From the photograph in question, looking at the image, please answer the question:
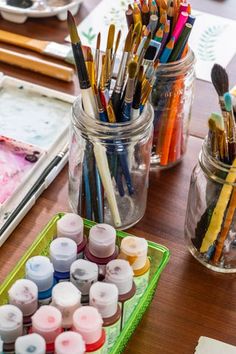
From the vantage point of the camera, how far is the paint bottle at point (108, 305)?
2.10 ft

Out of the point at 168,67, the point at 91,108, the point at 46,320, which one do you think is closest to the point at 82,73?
the point at 91,108

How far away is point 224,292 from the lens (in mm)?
778

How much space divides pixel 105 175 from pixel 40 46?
1.31ft

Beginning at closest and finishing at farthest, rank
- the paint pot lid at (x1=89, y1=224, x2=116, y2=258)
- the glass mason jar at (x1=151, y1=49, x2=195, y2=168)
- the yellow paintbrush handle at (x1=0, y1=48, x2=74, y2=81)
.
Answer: the paint pot lid at (x1=89, y1=224, x2=116, y2=258) → the glass mason jar at (x1=151, y1=49, x2=195, y2=168) → the yellow paintbrush handle at (x1=0, y1=48, x2=74, y2=81)

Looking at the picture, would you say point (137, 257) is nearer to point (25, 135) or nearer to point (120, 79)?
point (120, 79)

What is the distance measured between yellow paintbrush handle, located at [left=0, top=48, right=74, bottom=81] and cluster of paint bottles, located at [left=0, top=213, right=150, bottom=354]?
0.36m

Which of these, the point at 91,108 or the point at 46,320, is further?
the point at 91,108

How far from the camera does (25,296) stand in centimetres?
64

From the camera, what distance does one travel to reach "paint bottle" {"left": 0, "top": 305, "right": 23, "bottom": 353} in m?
0.62

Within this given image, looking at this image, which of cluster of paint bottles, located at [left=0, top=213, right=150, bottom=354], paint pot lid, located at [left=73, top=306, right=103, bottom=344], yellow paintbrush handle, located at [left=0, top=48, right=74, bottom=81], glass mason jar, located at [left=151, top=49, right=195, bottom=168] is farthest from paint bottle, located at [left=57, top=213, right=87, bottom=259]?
yellow paintbrush handle, located at [left=0, top=48, right=74, bottom=81]

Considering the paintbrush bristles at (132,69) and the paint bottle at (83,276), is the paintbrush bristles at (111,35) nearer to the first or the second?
the paintbrush bristles at (132,69)

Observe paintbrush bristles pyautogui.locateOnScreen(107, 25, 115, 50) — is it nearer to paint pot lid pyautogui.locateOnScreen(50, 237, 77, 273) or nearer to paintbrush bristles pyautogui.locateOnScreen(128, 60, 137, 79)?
paintbrush bristles pyautogui.locateOnScreen(128, 60, 137, 79)

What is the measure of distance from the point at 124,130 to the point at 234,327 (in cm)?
24

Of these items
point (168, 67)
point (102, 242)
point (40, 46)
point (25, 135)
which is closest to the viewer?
point (102, 242)
